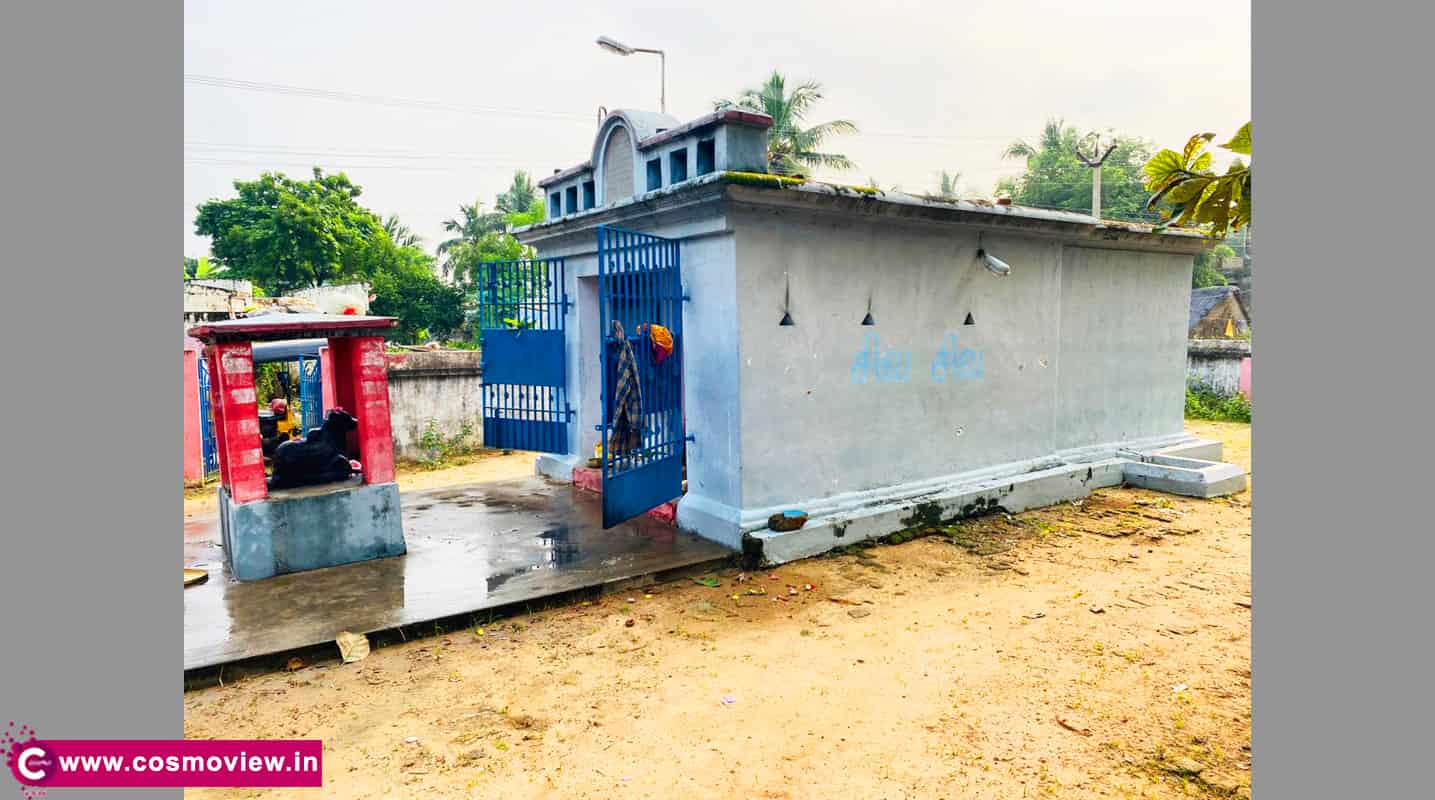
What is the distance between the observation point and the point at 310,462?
6.47 metres

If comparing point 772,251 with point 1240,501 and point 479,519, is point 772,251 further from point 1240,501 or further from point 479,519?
point 1240,501

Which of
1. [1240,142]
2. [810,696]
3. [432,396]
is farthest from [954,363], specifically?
[432,396]

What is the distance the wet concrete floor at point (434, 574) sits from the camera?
16.7 ft

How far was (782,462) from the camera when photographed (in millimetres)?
7031

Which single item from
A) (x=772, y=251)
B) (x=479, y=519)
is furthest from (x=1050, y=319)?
(x=479, y=519)

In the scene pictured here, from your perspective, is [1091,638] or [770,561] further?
[770,561]

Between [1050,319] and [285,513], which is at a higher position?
[1050,319]

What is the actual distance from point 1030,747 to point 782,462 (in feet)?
11.6

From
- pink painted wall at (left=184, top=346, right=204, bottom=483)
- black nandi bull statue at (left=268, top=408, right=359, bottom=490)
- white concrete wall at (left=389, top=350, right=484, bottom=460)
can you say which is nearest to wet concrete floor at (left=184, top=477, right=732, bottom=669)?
black nandi bull statue at (left=268, top=408, right=359, bottom=490)

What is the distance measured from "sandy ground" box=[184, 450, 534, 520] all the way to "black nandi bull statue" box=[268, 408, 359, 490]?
3511 millimetres

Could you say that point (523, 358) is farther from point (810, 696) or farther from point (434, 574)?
point (810, 696)

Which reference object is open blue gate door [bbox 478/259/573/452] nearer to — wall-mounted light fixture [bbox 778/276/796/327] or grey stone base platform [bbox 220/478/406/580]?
grey stone base platform [bbox 220/478/406/580]

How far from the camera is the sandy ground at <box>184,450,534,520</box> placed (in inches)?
406

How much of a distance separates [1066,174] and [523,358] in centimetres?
3491
